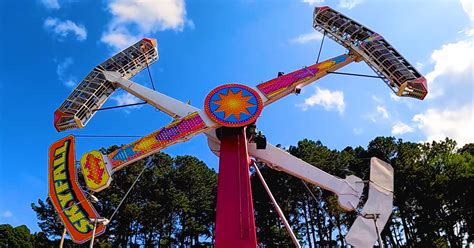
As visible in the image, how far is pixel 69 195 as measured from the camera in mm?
14102

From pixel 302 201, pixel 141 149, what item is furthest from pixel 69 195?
pixel 302 201

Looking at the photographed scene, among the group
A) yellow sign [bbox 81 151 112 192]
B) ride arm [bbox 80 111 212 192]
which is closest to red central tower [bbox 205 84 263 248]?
ride arm [bbox 80 111 212 192]

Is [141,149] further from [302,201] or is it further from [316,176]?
[302,201]

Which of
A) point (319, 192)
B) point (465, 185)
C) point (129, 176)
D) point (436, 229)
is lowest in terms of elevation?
point (436, 229)

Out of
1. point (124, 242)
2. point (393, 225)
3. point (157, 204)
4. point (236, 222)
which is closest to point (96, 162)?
point (236, 222)

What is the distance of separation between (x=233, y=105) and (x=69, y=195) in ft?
22.6

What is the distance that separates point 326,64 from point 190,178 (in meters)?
26.1

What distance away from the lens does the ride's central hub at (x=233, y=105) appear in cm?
1504

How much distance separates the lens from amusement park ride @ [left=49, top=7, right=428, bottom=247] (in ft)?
44.7

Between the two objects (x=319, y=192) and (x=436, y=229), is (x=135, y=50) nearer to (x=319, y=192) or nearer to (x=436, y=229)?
(x=319, y=192)

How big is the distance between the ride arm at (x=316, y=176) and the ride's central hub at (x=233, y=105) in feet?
5.26

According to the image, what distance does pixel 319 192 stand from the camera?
35125mm

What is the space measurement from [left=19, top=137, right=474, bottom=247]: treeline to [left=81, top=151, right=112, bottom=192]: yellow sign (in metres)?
20.2

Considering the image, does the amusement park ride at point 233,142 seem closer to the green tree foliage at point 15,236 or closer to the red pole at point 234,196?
the red pole at point 234,196
